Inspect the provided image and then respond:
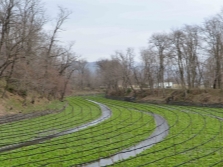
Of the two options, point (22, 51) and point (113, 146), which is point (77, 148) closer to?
point (113, 146)

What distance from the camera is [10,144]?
1470 centimetres

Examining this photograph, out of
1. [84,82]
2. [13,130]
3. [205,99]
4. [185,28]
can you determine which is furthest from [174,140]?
[84,82]

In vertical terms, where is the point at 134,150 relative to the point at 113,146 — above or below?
below

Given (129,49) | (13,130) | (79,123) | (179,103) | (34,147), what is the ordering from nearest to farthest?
1. (34,147)
2. (13,130)
3. (79,123)
4. (179,103)
5. (129,49)

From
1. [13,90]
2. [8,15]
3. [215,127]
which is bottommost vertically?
[215,127]

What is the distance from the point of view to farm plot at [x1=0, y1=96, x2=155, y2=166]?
1150 centimetres

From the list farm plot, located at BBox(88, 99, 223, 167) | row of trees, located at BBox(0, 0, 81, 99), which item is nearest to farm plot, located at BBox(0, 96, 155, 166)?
farm plot, located at BBox(88, 99, 223, 167)

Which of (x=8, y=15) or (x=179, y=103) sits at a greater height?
(x=8, y=15)

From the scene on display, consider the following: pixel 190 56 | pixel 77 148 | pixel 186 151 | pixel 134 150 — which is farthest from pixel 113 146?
pixel 190 56

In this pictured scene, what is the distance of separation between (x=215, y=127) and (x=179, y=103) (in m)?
23.0

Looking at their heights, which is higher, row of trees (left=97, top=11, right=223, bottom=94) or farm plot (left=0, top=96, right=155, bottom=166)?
row of trees (left=97, top=11, right=223, bottom=94)

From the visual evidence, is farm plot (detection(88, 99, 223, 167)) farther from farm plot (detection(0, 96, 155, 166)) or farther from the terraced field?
farm plot (detection(0, 96, 155, 166))

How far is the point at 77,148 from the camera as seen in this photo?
45.1 ft

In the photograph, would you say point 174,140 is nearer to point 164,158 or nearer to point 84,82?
point 164,158
